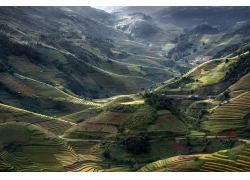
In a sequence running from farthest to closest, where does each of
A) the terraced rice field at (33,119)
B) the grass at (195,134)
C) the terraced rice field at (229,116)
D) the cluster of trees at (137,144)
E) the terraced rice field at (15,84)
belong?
1. the terraced rice field at (15,84)
2. the terraced rice field at (33,119)
3. the terraced rice field at (229,116)
4. the grass at (195,134)
5. the cluster of trees at (137,144)

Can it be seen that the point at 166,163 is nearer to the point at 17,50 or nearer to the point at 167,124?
the point at 167,124

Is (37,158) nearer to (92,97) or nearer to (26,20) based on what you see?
(92,97)

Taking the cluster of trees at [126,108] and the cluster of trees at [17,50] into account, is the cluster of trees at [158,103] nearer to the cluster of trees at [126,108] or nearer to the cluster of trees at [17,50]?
the cluster of trees at [126,108]

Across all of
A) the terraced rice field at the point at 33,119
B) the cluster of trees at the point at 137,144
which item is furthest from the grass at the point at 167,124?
the terraced rice field at the point at 33,119

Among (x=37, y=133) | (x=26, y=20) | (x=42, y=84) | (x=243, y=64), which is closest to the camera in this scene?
(x=37, y=133)

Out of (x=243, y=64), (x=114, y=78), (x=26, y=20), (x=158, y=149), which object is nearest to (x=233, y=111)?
(x=158, y=149)
